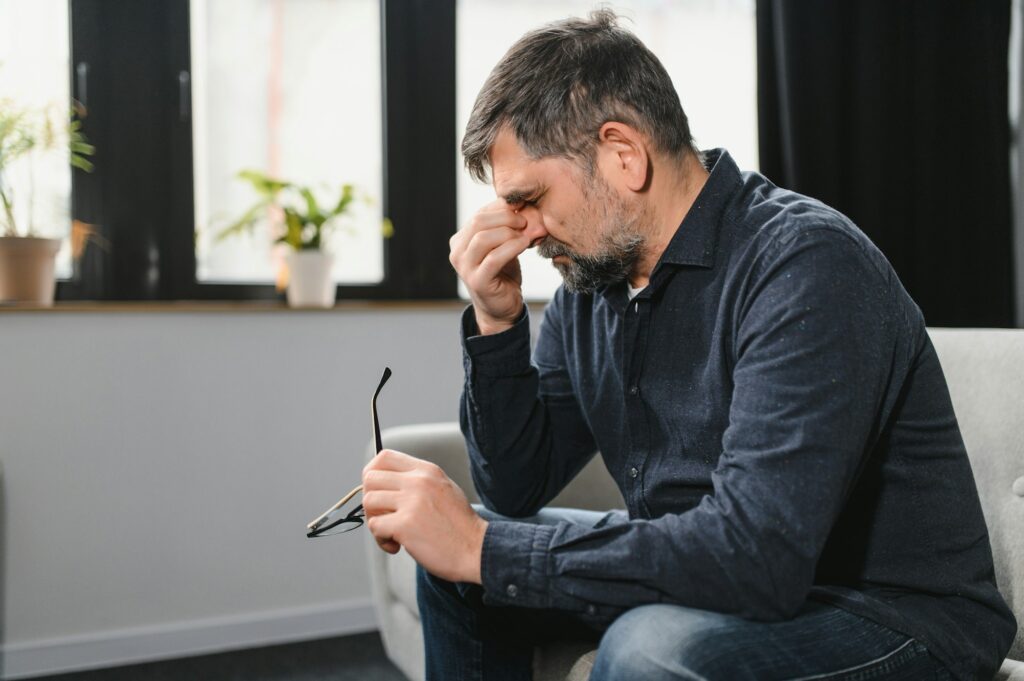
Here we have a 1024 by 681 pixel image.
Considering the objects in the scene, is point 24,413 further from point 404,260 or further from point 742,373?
point 742,373

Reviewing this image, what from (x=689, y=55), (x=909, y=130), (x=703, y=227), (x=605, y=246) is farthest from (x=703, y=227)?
(x=909, y=130)

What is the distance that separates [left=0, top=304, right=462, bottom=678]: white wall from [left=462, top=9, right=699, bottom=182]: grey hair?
1.31 meters

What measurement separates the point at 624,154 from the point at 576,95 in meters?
0.09

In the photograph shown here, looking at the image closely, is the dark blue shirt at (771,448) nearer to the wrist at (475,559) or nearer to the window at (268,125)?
the wrist at (475,559)

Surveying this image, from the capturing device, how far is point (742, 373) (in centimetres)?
90

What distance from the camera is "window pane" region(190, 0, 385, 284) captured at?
7.87 feet

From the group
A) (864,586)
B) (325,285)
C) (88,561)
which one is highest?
(325,285)

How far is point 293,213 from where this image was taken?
91.9 inches

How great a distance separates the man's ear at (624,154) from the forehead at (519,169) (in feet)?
0.15

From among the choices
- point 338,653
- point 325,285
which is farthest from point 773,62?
point 338,653

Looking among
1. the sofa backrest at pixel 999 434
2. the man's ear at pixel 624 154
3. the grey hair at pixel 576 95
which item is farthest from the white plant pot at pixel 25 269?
the sofa backrest at pixel 999 434

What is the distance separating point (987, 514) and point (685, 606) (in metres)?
0.62

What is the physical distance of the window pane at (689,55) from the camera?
2643 mm

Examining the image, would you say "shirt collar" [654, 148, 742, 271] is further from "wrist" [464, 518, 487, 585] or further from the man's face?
"wrist" [464, 518, 487, 585]
